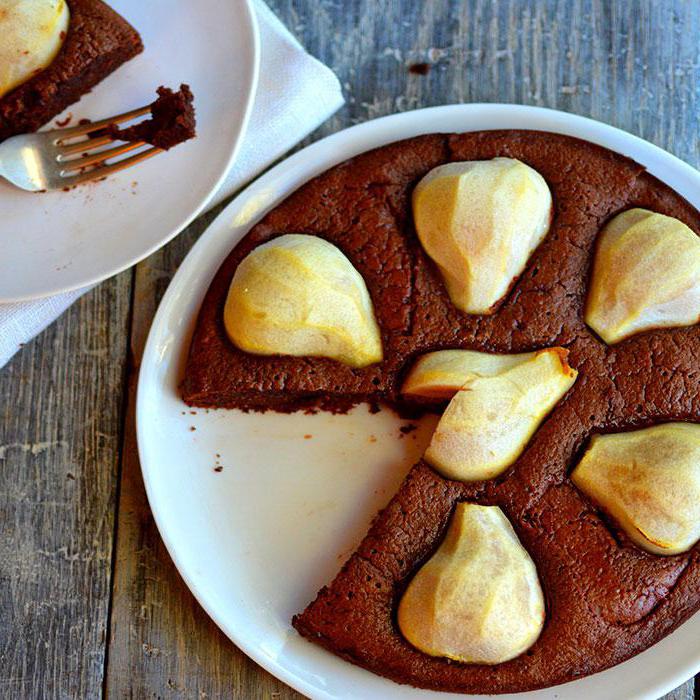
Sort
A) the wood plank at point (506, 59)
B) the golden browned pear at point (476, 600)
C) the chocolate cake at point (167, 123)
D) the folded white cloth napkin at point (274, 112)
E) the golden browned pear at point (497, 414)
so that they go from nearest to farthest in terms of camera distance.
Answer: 1. the golden browned pear at point (476, 600)
2. the golden browned pear at point (497, 414)
3. the chocolate cake at point (167, 123)
4. the folded white cloth napkin at point (274, 112)
5. the wood plank at point (506, 59)

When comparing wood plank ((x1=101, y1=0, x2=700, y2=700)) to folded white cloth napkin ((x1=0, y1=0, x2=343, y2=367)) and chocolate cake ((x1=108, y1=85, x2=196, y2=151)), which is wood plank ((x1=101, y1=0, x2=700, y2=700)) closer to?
folded white cloth napkin ((x1=0, y1=0, x2=343, y2=367))

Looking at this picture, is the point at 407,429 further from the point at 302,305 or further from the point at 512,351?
the point at 302,305

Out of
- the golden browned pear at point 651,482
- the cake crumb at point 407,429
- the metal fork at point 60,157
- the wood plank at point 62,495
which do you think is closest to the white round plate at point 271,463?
the cake crumb at point 407,429

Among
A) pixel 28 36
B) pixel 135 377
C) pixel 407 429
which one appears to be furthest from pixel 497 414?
pixel 28 36

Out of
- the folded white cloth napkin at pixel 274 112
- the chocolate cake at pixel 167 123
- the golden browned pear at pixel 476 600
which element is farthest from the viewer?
the folded white cloth napkin at pixel 274 112

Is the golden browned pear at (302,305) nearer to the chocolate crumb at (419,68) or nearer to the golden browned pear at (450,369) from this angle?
the golden browned pear at (450,369)

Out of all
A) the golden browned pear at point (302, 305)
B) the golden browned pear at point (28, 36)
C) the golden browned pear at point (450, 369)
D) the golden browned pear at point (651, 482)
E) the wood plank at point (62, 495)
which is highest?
the golden browned pear at point (28, 36)

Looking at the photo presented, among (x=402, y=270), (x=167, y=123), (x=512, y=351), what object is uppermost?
(x=167, y=123)
